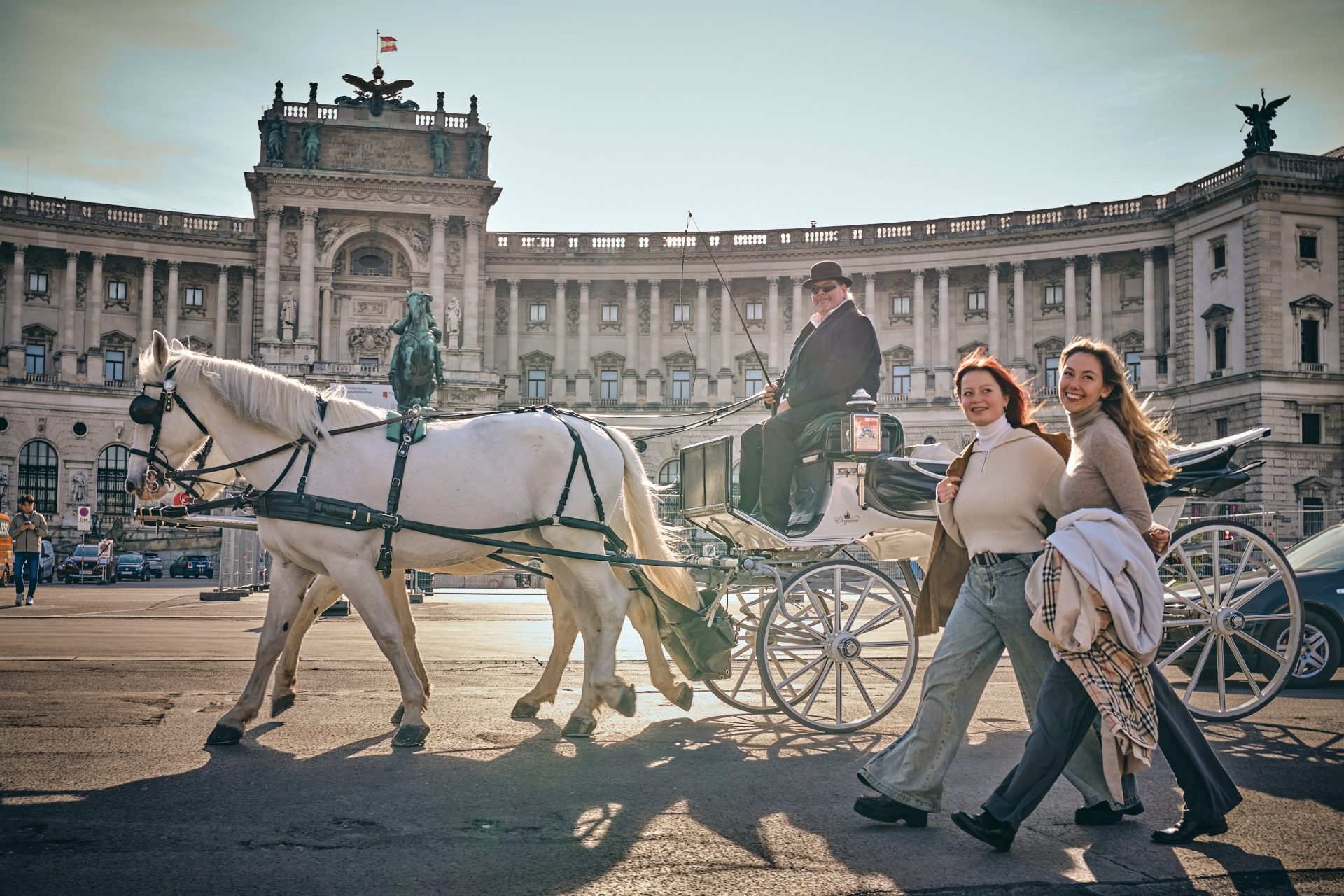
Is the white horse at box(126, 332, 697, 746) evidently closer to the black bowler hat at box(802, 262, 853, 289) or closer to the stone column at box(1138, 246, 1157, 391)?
the black bowler hat at box(802, 262, 853, 289)

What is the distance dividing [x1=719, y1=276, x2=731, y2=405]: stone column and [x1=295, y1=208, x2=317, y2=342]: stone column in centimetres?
2261

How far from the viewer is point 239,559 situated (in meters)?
27.5

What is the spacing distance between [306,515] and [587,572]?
1840mm

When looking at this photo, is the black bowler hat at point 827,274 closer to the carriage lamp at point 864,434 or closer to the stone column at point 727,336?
the carriage lamp at point 864,434

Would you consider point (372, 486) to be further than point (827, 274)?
No

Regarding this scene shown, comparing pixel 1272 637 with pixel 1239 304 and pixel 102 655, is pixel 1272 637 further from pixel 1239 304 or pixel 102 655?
pixel 1239 304

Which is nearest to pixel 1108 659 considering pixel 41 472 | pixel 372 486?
pixel 372 486

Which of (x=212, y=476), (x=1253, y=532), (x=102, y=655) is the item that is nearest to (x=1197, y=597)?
(x=1253, y=532)

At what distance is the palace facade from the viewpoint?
6172cm

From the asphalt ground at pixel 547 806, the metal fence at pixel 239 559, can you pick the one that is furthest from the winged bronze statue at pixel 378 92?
the asphalt ground at pixel 547 806

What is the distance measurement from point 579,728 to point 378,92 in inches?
2585

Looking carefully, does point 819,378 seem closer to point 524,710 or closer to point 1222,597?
point 524,710

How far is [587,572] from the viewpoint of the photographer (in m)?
7.78

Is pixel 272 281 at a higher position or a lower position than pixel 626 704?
higher
